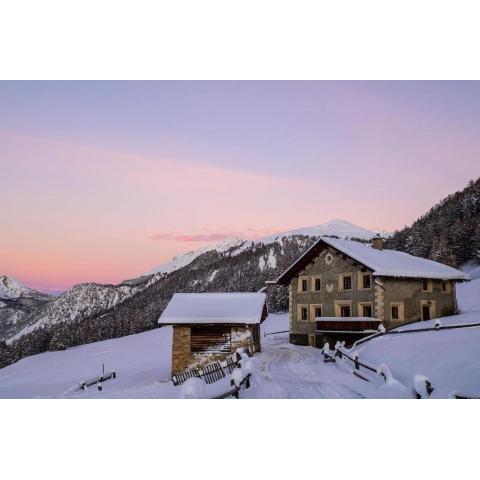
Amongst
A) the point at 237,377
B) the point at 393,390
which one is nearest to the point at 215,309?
the point at 237,377

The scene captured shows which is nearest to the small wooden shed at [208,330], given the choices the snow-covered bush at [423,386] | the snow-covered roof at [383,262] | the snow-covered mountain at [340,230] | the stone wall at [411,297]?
the snow-covered mountain at [340,230]

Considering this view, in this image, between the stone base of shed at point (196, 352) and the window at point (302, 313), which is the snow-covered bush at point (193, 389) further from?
the window at point (302, 313)

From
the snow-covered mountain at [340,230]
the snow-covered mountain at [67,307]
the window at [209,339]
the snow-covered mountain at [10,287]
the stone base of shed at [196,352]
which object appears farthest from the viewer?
the snow-covered mountain at [67,307]

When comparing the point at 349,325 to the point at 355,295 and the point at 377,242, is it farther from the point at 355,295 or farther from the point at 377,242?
the point at 377,242

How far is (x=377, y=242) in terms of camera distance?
75.9 feet

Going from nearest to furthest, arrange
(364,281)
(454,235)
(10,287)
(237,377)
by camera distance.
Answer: (237,377)
(364,281)
(454,235)
(10,287)

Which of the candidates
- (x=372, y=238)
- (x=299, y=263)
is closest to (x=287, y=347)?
(x=299, y=263)

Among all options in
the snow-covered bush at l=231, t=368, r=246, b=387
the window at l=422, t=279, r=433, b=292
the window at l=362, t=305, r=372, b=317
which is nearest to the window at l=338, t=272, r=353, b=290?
the window at l=362, t=305, r=372, b=317

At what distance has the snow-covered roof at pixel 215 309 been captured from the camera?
19.5 metres

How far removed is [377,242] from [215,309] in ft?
31.1

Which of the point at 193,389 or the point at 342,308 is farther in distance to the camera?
the point at 342,308

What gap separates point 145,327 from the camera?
5097 cm

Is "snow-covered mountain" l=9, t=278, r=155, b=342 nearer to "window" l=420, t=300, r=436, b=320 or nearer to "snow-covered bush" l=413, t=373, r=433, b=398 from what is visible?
"window" l=420, t=300, r=436, b=320

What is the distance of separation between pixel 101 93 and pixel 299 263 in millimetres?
13840
